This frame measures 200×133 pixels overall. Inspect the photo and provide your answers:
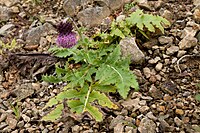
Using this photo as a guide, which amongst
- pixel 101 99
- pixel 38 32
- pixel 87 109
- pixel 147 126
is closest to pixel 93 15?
pixel 38 32

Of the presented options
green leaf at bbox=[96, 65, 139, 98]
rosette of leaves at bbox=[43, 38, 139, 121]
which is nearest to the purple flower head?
rosette of leaves at bbox=[43, 38, 139, 121]

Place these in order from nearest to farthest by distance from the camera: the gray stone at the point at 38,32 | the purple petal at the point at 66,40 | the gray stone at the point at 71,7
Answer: the purple petal at the point at 66,40, the gray stone at the point at 38,32, the gray stone at the point at 71,7

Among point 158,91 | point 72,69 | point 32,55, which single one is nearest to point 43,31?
A: point 32,55

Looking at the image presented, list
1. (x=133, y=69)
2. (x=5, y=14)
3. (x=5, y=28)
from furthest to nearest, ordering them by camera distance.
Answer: (x=5, y=14) < (x=5, y=28) < (x=133, y=69)

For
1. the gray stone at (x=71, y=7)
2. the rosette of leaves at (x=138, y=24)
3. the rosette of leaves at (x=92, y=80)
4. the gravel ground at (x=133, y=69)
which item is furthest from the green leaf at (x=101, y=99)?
the gray stone at (x=71, y=7)

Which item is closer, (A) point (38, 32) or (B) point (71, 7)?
(A) point (38, 32)

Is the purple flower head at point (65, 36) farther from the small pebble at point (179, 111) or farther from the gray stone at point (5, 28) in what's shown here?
the gray stone at point (5, 28)

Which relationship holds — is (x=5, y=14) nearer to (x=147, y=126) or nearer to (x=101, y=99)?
(x=101, y=99)

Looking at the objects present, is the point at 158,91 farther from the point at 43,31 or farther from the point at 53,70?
the point at 43,31
